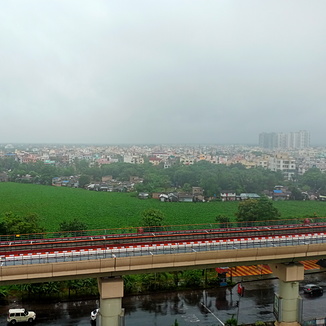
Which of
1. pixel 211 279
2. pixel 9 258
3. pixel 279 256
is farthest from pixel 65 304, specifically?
pixel 279 256

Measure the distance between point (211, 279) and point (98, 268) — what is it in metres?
8.09

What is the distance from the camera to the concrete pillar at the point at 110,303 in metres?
12.5

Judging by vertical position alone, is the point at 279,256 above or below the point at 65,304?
above

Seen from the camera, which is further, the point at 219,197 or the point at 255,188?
the point at 255,188

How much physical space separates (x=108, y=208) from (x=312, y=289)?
2906 cm

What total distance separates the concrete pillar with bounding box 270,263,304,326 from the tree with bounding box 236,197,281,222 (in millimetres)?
15414

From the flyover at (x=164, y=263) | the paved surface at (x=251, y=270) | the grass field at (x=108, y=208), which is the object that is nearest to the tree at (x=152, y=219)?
the grass field at (x=108, y=208)

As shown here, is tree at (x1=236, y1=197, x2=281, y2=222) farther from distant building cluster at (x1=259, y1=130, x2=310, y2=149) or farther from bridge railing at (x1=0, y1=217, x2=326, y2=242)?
distant building cluster at (x1=259, y1=130, x2=310, y2=149)

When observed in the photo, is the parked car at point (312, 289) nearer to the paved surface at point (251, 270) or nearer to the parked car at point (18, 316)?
the paved surface at point (251, 270)

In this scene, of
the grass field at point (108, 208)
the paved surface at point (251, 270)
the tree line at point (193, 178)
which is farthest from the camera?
the tree line at point (193, 178)

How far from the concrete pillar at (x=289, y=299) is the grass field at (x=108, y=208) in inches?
770

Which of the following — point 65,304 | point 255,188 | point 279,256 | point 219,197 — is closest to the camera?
point 279,256

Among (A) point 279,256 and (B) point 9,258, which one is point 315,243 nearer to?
(A) point 279,256

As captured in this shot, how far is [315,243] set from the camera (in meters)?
14.6
